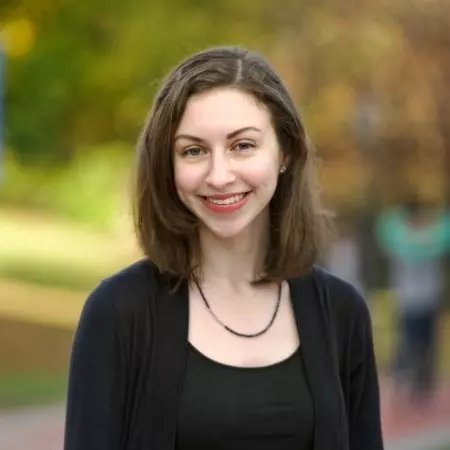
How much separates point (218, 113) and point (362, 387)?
2.14 feet

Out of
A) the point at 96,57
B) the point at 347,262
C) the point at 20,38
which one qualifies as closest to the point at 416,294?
the point at 347,262

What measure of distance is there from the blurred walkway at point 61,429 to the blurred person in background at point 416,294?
1.44ft

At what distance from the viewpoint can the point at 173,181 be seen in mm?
2223

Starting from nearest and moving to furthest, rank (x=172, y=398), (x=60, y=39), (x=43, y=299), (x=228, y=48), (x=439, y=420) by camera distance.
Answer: (x=172, y=398) → (x=228, y=48) → (x=439, y=420) → (x=60, y=39) → (x=43, y=299)

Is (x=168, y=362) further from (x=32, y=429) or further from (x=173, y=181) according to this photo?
(x=32, y=429)

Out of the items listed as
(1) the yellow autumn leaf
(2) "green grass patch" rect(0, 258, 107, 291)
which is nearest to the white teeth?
(1) the yellow autumn leaf

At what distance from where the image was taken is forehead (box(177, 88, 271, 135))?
215 cm

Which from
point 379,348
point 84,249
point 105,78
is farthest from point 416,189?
point 84,249

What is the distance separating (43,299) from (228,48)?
40.3 ft

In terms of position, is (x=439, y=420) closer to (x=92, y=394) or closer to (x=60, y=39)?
(x=60, y=39)

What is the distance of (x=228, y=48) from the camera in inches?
90.4

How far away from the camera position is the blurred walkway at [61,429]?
7.77 meters

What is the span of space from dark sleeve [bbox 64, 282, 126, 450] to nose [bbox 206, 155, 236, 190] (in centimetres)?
29

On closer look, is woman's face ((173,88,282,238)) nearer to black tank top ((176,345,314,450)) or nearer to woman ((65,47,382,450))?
woman ((65,47,382,450))
